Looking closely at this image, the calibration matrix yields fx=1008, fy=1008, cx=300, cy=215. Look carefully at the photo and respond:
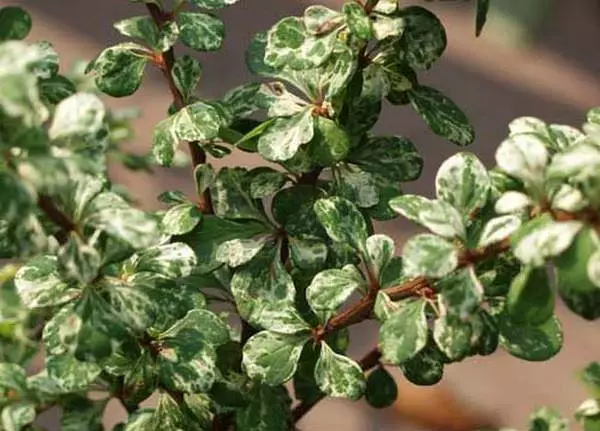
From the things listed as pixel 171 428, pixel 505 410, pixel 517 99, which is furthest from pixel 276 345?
pixel 517 99

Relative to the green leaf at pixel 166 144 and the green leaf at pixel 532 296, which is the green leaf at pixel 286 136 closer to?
the green leaf at pixel 166 144

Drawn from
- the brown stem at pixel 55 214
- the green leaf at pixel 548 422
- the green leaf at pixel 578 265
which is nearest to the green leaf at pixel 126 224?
the brown stem at pixel 55 214

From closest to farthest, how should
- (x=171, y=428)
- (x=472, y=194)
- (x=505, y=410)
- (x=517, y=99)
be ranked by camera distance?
(x=472, y=194), (x=171, y=428), (x=505, y=410), (x=517, y=99)

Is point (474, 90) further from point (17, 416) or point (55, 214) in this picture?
point (55, 214)

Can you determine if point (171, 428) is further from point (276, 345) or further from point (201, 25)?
point (201, 25)

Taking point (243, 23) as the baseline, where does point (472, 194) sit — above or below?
above

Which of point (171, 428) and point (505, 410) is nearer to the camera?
point (171, 428)

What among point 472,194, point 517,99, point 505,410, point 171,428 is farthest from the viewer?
point 517,99

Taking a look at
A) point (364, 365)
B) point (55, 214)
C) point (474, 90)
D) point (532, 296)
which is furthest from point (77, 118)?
point (474, 90)
